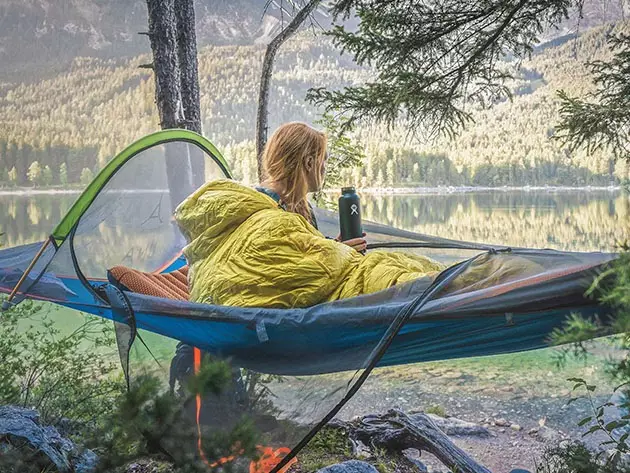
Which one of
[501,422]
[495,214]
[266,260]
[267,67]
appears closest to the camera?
[266,260]

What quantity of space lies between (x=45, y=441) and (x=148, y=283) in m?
0.43

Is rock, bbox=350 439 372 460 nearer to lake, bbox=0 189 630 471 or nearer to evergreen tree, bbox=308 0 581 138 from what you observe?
lake, bbox=0 189 630 471

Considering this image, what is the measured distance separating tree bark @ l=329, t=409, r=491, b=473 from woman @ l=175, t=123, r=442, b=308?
84cm

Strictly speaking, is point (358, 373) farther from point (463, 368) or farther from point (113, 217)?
point (463, 368)

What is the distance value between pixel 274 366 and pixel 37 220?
861cm

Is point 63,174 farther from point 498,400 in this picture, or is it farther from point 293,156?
point 293,156

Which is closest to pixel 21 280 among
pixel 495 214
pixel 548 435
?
pixel 548 435

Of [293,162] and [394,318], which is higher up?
[293,162]

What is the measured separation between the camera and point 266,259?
4.07ft

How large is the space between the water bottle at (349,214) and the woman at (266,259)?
0.24 m

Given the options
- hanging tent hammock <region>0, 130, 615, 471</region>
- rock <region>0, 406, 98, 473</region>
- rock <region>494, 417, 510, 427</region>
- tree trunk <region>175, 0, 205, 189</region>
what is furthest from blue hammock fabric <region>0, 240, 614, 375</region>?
rock <region>494, 417, 510, 427</region>

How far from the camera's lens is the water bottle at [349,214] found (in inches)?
62.2

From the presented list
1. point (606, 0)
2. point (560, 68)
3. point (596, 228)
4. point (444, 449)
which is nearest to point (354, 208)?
point (444, 449)

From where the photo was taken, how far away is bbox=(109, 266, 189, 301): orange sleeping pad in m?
1.52
